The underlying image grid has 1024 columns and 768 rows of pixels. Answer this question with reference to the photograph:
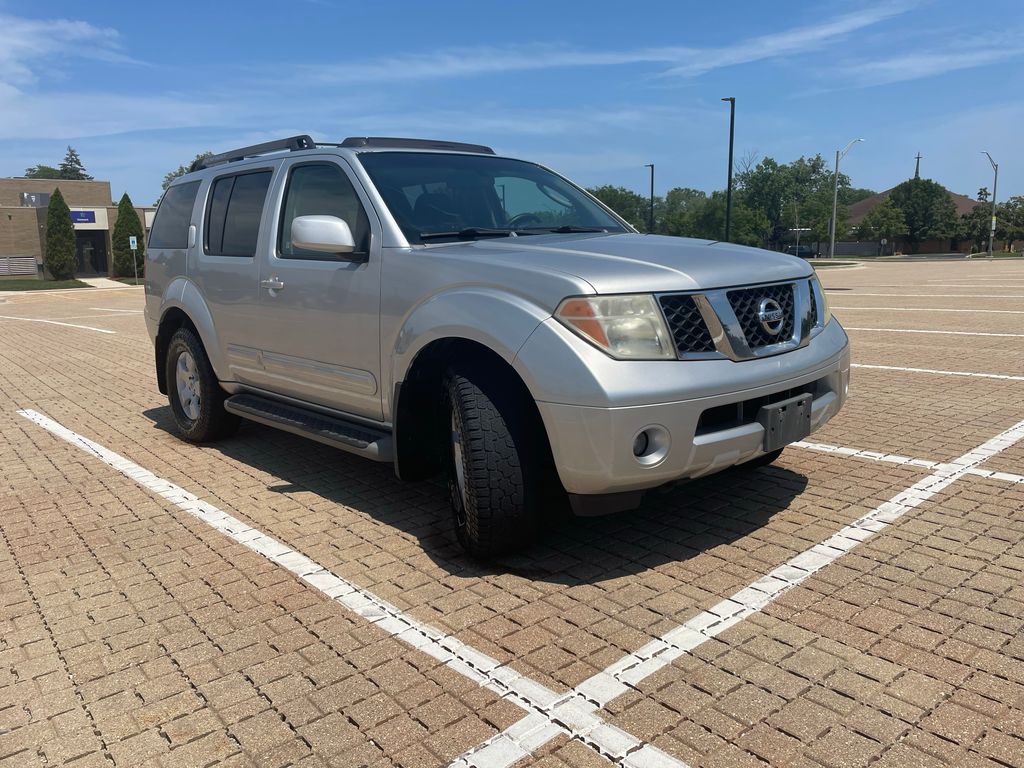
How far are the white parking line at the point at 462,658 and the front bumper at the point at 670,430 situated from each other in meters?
0.82

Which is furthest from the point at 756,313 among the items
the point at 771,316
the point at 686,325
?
the point at 686,325

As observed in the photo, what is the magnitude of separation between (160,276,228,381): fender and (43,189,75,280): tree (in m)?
48.6

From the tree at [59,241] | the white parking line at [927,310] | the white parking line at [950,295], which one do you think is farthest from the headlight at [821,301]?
the tree at [59,241]

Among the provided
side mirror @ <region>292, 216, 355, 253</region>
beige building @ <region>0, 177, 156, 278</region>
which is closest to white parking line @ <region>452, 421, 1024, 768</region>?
side mirror @ <region>292, 216, 355, 253</region>

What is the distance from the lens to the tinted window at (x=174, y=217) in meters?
6.10

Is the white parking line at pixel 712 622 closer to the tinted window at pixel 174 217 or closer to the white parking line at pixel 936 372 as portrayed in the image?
the white parking line at pixel 936 372

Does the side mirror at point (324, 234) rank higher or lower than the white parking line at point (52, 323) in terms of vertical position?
higher

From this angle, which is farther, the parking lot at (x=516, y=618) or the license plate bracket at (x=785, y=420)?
the license plate bracket at (x=785, y=420)

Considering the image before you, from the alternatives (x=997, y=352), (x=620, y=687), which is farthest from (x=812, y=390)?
(x=997, y=352)

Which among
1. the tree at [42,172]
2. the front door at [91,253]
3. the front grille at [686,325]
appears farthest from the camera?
the tree at [42,172]

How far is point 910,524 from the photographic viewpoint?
410 centimetres

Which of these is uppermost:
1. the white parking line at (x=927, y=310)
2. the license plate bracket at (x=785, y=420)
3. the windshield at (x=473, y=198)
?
the windshield at (x=473, y=198)

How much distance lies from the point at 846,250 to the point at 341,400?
295 ft

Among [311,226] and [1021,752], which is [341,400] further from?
[1021,752]
